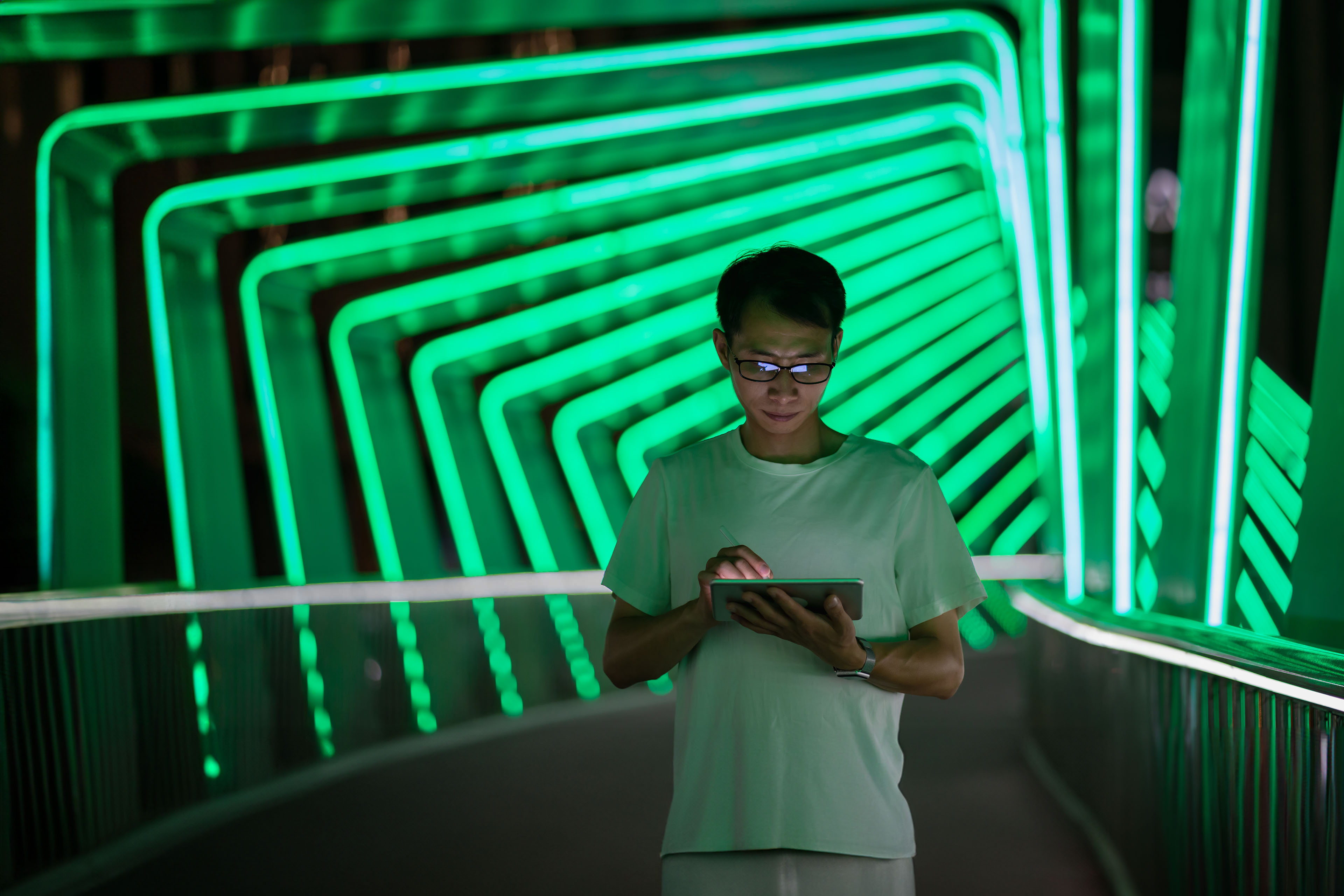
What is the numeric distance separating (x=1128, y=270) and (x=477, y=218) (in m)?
6.98

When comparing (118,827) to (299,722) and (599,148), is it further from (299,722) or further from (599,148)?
(599,148)

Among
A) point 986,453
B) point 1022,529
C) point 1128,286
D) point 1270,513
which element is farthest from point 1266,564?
point 1022,529

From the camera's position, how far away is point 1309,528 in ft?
12.1

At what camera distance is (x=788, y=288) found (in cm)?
200

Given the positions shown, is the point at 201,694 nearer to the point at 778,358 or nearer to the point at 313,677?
the point at 313,677

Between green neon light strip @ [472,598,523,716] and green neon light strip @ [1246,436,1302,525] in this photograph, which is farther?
green neon light strip @ [1246,436,1302,525]

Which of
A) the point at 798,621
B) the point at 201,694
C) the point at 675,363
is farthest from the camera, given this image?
the point at 675,363

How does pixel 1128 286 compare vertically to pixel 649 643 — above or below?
above

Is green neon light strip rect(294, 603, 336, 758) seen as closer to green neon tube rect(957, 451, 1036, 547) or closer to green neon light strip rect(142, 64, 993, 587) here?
green neon light strip rect(142, 64, 993, 587)

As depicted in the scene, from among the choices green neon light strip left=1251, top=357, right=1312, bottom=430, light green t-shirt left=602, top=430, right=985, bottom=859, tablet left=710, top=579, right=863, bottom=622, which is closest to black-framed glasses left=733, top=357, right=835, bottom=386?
light green t-shirt left=602, top=430, right=985, bottom=859

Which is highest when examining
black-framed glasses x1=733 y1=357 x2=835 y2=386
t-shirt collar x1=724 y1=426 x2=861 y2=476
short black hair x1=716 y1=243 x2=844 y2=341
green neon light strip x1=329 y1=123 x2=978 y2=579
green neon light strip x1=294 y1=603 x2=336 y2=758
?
green neon light strip x1=329 y1=123 x2=978 y2=579

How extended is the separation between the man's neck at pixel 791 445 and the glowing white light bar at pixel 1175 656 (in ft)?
4.73

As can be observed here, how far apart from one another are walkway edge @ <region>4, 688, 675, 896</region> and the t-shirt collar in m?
4.06

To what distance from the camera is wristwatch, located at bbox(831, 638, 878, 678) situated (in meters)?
1.87
